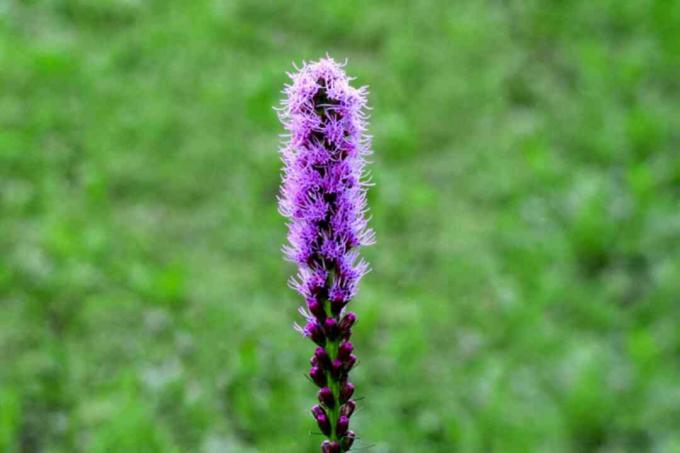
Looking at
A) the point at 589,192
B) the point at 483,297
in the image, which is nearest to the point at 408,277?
the point at 483,297

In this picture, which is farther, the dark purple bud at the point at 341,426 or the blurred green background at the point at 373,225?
the blurred green background at the point at 373,225

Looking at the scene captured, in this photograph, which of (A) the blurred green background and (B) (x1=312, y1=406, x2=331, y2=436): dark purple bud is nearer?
(B) (x1=312, y1=406, x2=331, y2=436): dark purple bud

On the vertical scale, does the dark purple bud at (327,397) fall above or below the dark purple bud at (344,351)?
below

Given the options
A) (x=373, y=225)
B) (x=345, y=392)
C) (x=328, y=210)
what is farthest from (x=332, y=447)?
(x=373, y=225)

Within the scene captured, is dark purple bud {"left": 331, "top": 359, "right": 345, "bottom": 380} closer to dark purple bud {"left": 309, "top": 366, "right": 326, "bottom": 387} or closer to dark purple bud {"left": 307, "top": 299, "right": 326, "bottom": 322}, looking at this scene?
dark purple bud {"left": 309, "top": 366, "right": 326, "bottom": 387}

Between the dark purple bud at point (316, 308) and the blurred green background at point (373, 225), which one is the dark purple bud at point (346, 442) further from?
the blurred green background at point (373, 225)

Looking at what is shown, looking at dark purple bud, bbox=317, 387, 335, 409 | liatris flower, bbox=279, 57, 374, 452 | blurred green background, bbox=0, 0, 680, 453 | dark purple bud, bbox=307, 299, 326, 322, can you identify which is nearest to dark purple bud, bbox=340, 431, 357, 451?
liatris flower, bbox=279, 57, 374, 452

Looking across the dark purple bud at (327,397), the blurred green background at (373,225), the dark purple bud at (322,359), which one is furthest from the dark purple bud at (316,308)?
the blurred green background at (373,225)

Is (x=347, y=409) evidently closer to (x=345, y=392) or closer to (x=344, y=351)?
(x=345, y=392)

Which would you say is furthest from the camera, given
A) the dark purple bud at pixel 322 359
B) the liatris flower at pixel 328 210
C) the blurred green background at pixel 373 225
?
the blurred green background at pixel 373 225
